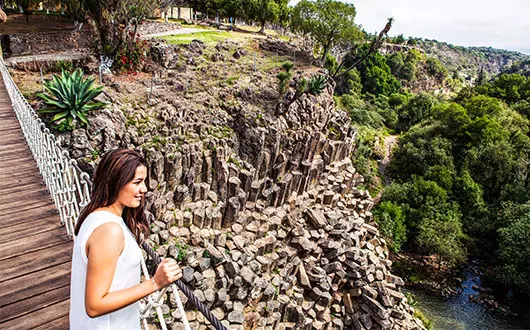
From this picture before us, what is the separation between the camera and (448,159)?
27.5 metres

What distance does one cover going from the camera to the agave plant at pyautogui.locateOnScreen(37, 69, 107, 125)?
35.0 feet

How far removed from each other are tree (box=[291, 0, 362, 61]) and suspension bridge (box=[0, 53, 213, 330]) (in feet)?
83.9

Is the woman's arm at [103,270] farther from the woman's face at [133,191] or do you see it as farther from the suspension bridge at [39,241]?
the suspension bridge at [39,241]

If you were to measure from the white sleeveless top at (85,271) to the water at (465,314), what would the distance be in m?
20.2

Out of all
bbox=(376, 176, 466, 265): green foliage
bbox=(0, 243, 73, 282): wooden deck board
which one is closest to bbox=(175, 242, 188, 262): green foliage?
bbox=(0, 243, 73, 282): wooden deck board

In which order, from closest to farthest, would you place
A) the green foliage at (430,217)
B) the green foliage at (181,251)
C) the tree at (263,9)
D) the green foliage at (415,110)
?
the green foliage at (181,251)
the green foliage at (430,217)
the tree at (263,9)
the green foliage at (415,110)

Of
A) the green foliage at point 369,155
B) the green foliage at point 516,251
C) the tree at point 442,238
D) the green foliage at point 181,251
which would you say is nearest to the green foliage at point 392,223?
the tree at point 442,238

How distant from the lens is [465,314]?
747 inches

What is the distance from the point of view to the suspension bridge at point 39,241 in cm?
331

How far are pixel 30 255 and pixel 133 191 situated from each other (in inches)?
112

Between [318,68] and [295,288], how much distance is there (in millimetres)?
18073

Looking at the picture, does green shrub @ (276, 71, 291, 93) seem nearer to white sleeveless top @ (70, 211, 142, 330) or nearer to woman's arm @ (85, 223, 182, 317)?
white sleeveless top @ (70, 211, 142, 330)

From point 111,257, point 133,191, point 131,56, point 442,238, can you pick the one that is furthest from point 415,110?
point 111,257

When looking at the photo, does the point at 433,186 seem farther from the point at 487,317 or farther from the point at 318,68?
the point at 318,68
